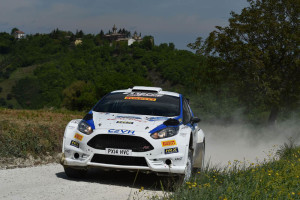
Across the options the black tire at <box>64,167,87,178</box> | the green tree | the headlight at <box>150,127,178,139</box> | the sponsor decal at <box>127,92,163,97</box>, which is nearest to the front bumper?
the headlight at <box>150,127,178,139</box>

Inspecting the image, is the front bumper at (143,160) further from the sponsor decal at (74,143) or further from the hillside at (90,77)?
the hillside at (90,77)

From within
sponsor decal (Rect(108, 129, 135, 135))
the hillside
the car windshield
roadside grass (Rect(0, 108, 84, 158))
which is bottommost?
the hillside

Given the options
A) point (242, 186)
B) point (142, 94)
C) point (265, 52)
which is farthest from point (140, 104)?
point (265, 52)

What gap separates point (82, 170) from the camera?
25.6 ft

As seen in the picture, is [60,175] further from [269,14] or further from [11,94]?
[11,94]

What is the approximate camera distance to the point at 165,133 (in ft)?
23.9

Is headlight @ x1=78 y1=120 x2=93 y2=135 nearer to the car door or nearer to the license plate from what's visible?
the license plate

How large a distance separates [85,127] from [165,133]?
1338mm

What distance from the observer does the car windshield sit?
820 cm

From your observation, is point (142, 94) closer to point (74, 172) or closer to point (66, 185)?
point (74, 172)

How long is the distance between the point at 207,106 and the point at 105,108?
113 feet

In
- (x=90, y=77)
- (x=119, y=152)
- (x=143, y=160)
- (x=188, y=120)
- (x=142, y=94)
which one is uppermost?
(x=142, y=94)

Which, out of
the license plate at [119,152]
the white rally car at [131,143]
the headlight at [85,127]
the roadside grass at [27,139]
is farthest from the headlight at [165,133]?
the roadside grass at [27,139]

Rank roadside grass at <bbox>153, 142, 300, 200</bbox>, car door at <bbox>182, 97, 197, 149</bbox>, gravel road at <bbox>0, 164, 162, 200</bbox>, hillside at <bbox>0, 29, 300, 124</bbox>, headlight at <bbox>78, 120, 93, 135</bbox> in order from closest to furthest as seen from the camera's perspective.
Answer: roadside grass at <bbox>153, 142, 300, 200</bbox> < gravel road at <bbox>0, 164, 162, 200</bbox> < headlight at <bbox>78, 120, 93, 135</bbox> < car door at <bbox>182, 97, 197, 149</bbox> < hillside at <bbox>0, 29, 300, 124</bbox>
